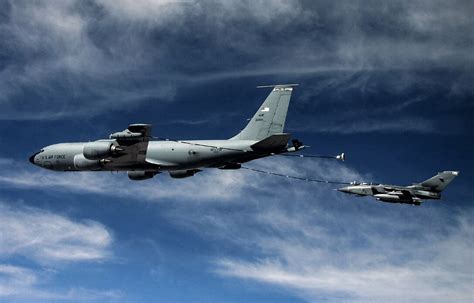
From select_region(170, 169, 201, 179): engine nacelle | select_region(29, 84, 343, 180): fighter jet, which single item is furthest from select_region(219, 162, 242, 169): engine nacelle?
select_region(170, 169, 201, 179): engine nacelle

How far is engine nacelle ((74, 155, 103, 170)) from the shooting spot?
162 ft

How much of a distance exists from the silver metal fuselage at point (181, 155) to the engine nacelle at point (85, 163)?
0.21 meters

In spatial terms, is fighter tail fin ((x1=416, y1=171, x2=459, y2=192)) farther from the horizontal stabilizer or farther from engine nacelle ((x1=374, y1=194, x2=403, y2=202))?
the horizontal stabilizer

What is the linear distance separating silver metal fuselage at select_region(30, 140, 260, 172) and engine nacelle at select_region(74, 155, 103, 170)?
21cm

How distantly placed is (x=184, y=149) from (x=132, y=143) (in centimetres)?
468

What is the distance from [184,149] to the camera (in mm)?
47844

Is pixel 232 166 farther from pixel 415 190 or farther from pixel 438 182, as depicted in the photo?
pixel 438 182

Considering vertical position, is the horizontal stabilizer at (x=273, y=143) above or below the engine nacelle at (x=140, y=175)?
above

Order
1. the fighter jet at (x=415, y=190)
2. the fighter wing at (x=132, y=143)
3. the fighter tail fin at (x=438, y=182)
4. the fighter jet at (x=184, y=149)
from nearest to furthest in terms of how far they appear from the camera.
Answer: the fighter wing at (x=132, y=143)
the fighter jet at (x=184, y=149)
the fighter jet at (x=415, y=190)
the fighter tail fin at (x=438, y=182)

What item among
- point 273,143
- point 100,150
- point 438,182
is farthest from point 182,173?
point 438,182

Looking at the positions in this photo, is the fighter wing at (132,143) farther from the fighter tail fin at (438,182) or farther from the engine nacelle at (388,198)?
the fighter tail fin at (438,182)

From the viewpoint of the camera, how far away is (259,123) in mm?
47938

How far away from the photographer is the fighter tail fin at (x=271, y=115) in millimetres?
47219

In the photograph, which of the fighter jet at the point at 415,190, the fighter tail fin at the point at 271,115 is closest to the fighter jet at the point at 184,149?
the fighter tail fin at the point at 271,115
